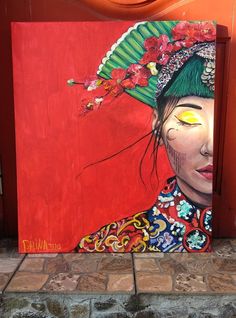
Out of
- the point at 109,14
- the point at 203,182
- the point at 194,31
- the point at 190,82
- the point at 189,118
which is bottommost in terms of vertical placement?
the point at 203,182

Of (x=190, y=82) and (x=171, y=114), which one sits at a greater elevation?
(x=190, y=82)

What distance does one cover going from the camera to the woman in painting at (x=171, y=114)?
112 inches

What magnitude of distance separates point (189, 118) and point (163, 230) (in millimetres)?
912

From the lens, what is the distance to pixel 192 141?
291 centimetres

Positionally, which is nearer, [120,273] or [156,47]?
[120,273]

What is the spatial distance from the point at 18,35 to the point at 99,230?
5.40 feet

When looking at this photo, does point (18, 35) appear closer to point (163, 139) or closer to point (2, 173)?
point (2, 173)

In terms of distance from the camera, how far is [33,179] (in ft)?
9.73

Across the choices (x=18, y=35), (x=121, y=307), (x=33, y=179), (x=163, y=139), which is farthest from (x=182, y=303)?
(x=18, y=35)

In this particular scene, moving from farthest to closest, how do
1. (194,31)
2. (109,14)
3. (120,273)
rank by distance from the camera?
(109,14) → (194,31) → (120,273)

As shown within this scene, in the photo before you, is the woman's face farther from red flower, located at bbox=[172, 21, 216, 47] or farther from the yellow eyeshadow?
red flower, located at bbox=[172, 21, 216, 47]

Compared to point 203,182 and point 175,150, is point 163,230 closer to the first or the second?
point 203,182

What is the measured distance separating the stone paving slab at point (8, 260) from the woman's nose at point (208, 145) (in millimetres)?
1664
